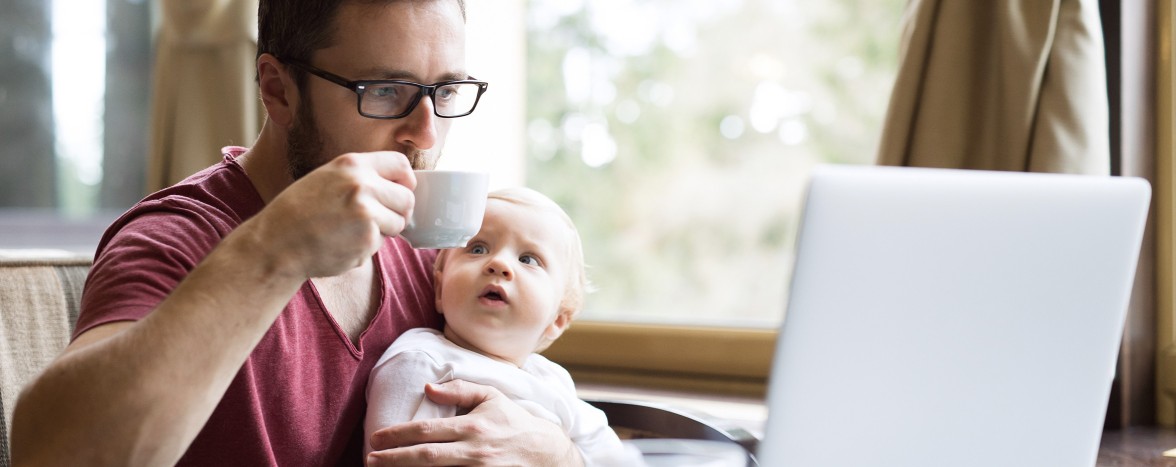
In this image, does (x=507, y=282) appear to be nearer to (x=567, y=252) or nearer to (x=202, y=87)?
(x=567, y=252)

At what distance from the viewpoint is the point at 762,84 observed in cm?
314

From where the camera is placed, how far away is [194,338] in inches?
37.3

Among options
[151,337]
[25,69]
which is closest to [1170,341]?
[151,337]

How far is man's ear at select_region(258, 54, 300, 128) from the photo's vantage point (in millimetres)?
1406

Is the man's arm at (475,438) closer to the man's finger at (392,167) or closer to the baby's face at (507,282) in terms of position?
the baby's face at (507,282)

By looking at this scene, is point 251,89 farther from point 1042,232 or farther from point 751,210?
point 1042,232

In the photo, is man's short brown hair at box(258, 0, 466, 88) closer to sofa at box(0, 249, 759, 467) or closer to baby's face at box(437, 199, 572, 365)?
baby's face at box(437, 199, 572, 365)

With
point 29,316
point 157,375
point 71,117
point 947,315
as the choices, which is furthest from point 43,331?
point 71,117

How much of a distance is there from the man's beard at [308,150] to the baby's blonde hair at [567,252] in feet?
0.47

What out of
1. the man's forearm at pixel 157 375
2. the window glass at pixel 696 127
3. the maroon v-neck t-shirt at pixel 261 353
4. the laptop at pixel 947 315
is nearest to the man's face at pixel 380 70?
the maroon v-neck t-shirt at pixel 261 353

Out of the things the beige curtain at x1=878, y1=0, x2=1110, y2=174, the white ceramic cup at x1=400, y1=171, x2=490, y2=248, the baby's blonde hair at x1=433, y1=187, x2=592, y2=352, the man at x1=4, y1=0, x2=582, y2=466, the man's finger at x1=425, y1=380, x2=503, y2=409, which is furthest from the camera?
the beige curtain at x1=878, y1=0, x2=1110, y2=174

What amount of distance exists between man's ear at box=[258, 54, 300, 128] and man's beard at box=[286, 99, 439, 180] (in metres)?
0.03

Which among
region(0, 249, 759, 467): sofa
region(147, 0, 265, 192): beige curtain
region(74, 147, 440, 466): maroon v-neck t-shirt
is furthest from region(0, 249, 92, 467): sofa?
region(147, 0, 265, 192): beige curtain

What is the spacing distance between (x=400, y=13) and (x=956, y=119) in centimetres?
106
